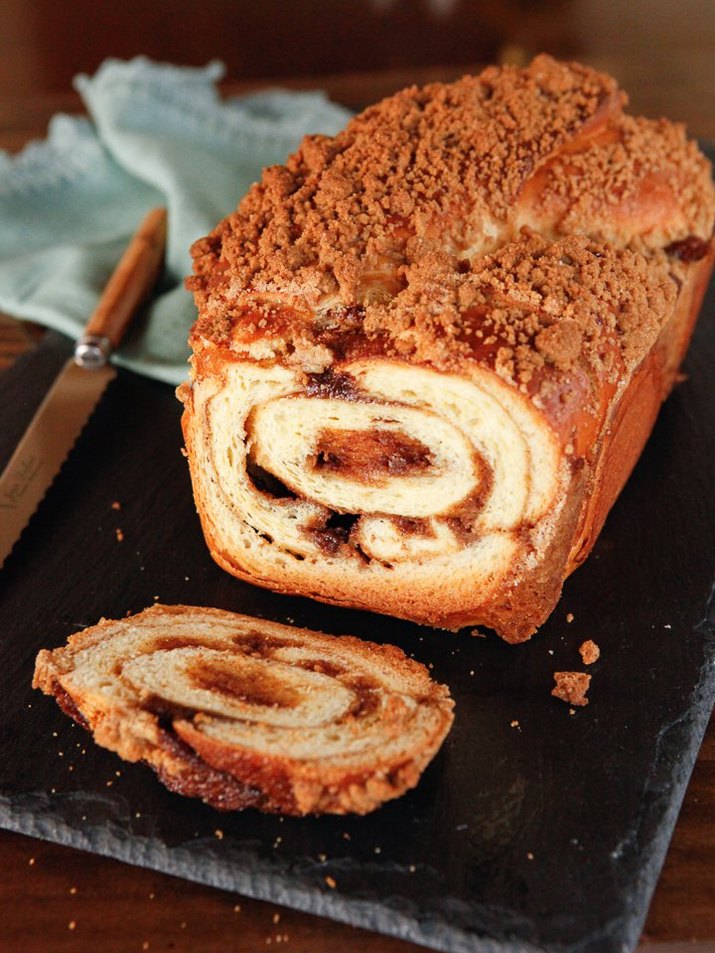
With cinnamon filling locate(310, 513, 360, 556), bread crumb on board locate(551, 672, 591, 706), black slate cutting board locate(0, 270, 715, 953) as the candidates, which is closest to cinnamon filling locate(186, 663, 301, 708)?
black slate cutting board locate(0, 270, 715, 953)

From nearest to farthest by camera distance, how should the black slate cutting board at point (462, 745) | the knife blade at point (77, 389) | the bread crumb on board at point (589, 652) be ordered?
1. the black slate cutting board at point (462, 745)
2. the bread crumb on board at point (589, 652)
3. the knife blade at point (77, 389)

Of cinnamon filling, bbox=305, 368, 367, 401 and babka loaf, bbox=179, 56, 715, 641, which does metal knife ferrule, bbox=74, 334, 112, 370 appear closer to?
babka loaf, bbox=179, 56, 715, 641

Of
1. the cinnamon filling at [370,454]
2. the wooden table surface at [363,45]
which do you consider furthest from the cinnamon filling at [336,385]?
the wooden table surface at [363,45]

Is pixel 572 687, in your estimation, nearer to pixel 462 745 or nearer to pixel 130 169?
pixel 462 745

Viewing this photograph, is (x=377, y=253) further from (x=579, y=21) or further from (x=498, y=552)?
(x=579, y=21)

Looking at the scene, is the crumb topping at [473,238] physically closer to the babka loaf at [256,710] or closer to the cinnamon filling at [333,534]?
the cinnamon filling at [333,534]

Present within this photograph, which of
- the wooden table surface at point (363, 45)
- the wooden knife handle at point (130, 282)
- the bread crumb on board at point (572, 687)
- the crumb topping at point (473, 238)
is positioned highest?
the wooden table surface at point (363, 45)
